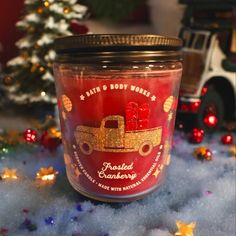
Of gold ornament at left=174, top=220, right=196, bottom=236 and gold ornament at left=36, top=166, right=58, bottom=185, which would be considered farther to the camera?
gold ornament at left=36, top=166, right=58, bottom=185

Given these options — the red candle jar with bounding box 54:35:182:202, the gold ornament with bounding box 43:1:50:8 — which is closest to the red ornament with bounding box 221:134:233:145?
the red candle jar with bounding box 54:35:182:202

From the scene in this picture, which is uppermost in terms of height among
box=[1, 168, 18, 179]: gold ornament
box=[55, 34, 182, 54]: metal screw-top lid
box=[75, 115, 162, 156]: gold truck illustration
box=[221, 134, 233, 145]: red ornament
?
box=[55, 34, 182, 54]: metal screw-top lid

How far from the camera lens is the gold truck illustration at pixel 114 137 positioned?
0.47 meters

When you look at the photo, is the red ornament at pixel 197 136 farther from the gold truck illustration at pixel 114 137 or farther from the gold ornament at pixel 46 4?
the gold ornament at pixel 46 4

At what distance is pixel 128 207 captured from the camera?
527 millimetres

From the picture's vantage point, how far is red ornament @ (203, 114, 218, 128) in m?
0.87

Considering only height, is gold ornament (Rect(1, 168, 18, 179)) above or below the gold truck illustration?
below

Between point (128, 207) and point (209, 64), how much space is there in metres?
0.48

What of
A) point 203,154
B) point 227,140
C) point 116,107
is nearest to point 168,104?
point 116,107

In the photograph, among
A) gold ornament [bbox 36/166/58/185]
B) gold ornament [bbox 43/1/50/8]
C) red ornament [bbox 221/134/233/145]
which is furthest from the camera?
gold ornament [bbox 43/1/50/8]

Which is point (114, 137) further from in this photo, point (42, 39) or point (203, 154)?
point (42, 39)

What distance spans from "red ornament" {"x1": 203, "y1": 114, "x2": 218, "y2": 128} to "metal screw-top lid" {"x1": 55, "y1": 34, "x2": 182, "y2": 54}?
17.8 inches

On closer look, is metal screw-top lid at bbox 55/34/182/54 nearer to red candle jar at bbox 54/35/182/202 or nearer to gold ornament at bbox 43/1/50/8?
red candle jar at bbox 54/35/182/202

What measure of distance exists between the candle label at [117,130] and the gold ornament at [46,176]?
0.31 feet
